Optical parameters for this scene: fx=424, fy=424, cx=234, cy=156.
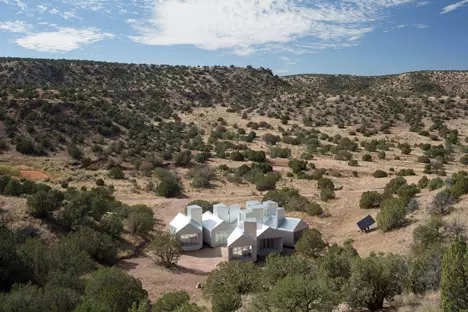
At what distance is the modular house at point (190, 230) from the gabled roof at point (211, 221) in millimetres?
382

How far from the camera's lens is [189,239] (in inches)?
1036

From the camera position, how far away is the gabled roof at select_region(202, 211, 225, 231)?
2652 centimetres

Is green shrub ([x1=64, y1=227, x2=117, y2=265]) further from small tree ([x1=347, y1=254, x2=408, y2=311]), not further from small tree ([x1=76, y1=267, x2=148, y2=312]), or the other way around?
small tree ([x1=347, y1=254, x2=408, y2=311])

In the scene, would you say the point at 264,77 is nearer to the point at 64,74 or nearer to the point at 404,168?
the point at 64,74

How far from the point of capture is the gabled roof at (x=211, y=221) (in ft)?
87.0

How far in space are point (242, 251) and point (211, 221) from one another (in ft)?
11.9

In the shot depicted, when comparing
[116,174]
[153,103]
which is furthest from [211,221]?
[153,103]

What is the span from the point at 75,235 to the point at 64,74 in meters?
73.5

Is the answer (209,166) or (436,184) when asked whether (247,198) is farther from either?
(436,184)

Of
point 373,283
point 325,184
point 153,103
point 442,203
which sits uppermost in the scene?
point 153,103

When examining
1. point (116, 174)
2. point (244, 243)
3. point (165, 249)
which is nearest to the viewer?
point (165, 249)

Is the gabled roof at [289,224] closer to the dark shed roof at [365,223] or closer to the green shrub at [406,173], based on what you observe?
the dark shed roof at [365,223]

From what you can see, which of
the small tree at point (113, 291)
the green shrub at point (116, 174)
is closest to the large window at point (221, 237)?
the small tree at point (113, 291)

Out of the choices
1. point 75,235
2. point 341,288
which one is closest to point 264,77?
point 75,235
